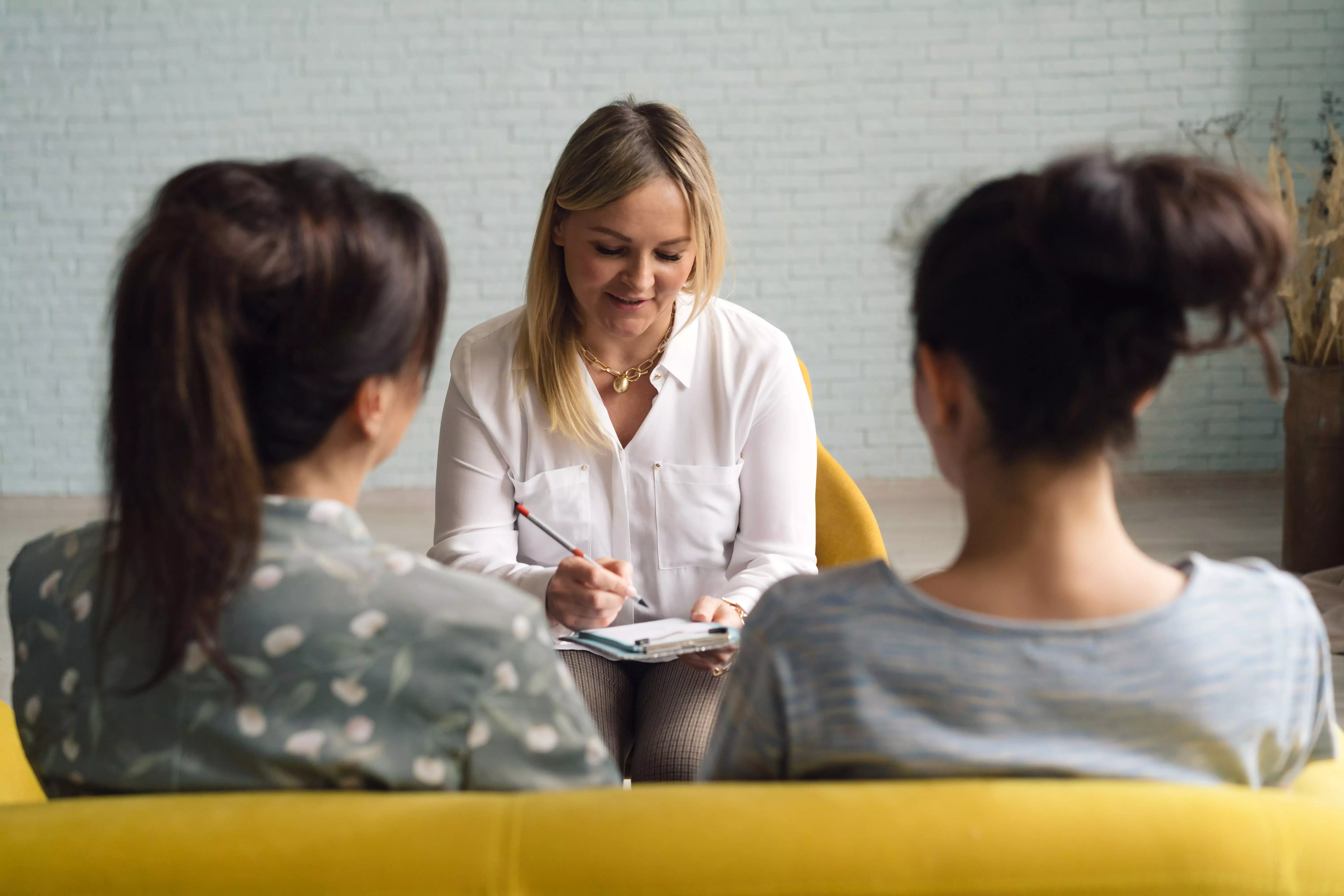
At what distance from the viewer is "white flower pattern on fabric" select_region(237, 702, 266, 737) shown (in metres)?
0.88

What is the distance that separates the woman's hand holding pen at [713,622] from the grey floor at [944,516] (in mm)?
2327

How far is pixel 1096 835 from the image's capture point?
77 centimetres

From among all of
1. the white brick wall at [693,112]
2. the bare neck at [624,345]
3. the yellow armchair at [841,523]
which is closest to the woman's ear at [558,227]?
the bare neck at [624,345]

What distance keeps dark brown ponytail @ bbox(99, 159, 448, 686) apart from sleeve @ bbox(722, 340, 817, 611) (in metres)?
1.05

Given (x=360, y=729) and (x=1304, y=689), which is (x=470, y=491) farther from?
(x=1304, y=689)

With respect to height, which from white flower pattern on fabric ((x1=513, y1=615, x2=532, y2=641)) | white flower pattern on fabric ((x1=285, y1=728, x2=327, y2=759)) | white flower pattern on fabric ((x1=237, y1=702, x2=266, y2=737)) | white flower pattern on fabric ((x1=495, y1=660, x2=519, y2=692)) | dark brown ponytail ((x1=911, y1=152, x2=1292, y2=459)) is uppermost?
dark brown ponytail ((x1=911, y1=152, x2=1292, y2=459))

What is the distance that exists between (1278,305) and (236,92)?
16.6ft

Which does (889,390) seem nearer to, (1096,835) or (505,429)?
(505,429)

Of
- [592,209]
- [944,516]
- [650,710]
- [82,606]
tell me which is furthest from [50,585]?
[944,516]

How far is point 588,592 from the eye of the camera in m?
1.68

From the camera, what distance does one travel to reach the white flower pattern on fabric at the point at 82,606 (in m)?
0.95

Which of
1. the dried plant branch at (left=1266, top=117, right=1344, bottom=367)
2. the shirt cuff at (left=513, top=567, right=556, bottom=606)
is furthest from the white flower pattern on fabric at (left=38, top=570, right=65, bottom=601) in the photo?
the dried plant branch at (left=1266, top=117, right=1344, bottom=367)

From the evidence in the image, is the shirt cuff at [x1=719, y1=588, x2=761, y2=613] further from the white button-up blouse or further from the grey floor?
the grey floor

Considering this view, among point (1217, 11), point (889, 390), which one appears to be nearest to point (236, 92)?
point (889, 390)
